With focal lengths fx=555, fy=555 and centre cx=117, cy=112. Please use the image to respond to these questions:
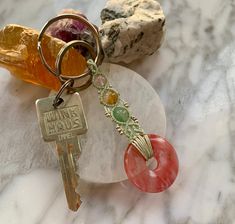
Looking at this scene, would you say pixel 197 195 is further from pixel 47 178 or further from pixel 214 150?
pixel 47 178

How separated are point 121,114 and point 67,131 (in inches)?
3.1

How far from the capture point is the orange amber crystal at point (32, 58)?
78 centimetres

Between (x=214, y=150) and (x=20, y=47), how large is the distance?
313 millimetres

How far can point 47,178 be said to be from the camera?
2.48 ft

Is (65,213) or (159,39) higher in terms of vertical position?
(159,39)

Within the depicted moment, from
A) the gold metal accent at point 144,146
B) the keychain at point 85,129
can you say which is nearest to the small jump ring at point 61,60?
the keychain at point 85,129

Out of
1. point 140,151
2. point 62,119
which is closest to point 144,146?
point 140,151

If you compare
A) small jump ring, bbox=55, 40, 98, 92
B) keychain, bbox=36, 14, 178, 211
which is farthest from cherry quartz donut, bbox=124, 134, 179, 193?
small jump ring, bbox=55, 40, 98, 92

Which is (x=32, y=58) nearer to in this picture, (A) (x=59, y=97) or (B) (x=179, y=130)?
(A) (x=59, y=97)

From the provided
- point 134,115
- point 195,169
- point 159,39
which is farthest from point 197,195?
point 159,39

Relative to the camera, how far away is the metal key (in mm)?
700

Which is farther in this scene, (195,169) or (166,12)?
(166,12)

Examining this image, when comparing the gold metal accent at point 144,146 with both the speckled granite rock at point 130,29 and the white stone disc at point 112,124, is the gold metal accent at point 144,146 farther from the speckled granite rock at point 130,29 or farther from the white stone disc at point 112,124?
the speckled granite rock at point 130,29

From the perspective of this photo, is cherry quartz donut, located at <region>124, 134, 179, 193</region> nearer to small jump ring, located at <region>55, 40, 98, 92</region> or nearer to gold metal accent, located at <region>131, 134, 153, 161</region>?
gold metal accent, located at <region>131, 134, 153, 161</region>
